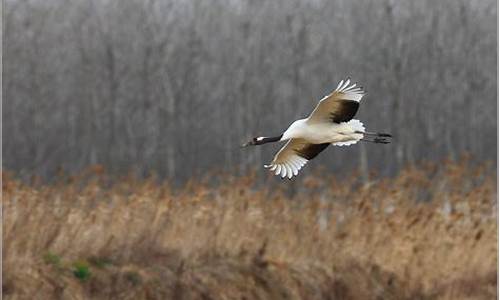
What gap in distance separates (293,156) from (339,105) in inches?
22.2

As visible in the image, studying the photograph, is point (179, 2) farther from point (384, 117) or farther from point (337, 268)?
point (337, 268)

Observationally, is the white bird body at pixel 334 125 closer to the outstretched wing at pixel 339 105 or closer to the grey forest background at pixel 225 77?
the outstretched wing at pixel 339 105

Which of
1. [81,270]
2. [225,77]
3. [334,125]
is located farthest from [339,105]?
A: [225,77]

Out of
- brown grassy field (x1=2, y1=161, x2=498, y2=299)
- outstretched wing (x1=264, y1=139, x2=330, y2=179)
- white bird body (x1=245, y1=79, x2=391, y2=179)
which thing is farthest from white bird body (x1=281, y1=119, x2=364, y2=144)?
brown grassy field (x1=2, y1=161, x2=498, y2=299)

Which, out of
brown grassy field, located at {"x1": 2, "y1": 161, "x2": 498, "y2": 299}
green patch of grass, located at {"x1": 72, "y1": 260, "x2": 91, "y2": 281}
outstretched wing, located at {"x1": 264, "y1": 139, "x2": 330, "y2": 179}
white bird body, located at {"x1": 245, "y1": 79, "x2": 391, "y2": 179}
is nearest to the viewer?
white bird body, located at {"x1": 245, "y1": 79, "x2": 391, "y2": 179}

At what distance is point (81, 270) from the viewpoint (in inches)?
255

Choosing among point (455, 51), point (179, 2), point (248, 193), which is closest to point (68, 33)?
point (179, 2)

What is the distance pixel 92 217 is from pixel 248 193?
929 millimetres

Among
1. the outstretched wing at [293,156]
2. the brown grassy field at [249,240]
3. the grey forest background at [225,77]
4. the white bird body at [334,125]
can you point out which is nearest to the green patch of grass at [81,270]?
the brown grassy field at [249,240]

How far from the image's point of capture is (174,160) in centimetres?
1670

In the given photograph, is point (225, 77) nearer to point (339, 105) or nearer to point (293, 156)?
point (293, 156)

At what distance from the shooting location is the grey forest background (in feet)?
52.5

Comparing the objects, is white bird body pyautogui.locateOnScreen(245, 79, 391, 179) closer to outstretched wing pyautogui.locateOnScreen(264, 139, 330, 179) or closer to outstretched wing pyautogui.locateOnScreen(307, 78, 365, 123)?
outstretched wing pyautogui.locateOnScreen(307, 78, 365, 123)

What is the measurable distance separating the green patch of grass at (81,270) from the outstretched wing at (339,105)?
274 centimetres
